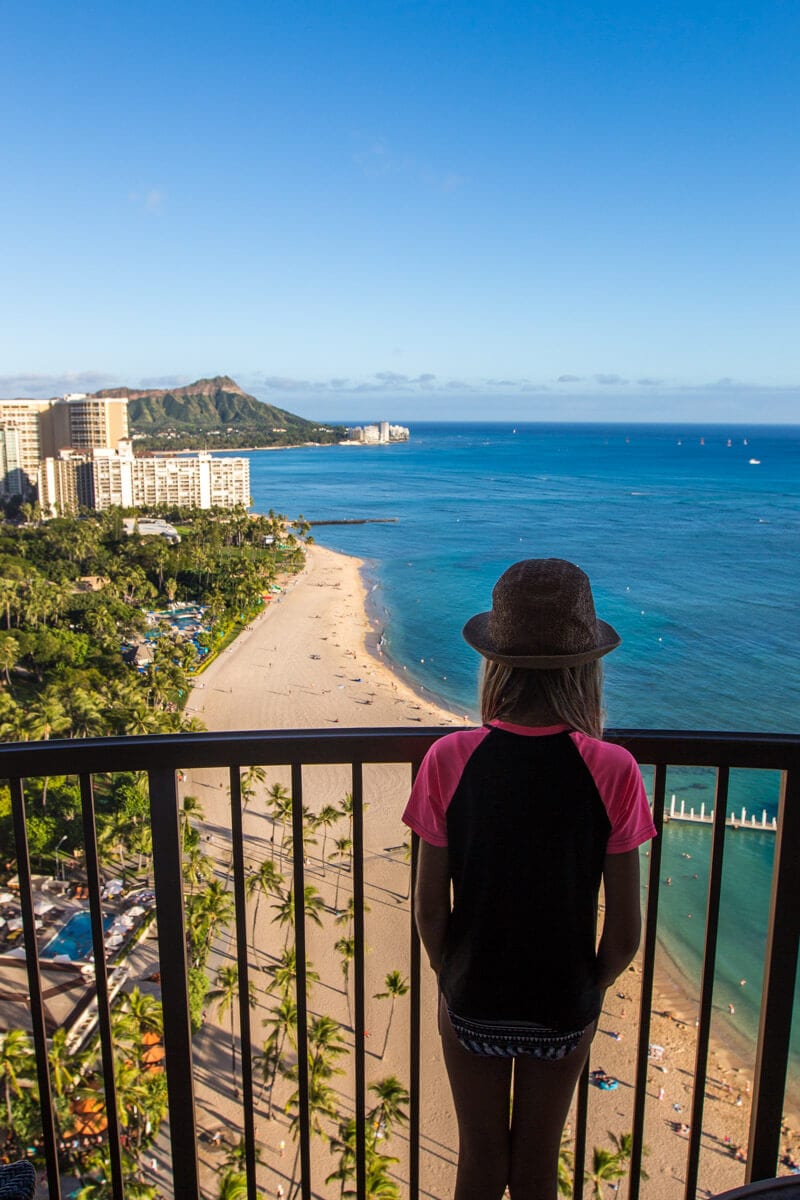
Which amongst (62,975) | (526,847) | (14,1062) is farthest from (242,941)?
→ (62,975)

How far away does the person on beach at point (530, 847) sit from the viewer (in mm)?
1240

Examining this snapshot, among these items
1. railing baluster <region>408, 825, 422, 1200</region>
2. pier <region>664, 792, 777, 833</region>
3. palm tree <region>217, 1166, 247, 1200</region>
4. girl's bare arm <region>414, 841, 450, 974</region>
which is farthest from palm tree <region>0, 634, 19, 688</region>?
girl's bare arm <region>414, 841, 450, 974</region>

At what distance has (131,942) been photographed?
1260 cm

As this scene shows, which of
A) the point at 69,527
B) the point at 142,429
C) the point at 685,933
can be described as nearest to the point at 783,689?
the point at 685,933

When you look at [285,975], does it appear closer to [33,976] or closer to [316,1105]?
[316,1105]

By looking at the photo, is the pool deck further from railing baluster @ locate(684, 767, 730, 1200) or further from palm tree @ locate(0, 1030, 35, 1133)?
railing baluster @ locate(684, 767, 730, 1200)

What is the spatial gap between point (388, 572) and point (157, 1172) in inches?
1568

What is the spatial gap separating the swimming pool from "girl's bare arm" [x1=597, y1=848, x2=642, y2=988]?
1233cm

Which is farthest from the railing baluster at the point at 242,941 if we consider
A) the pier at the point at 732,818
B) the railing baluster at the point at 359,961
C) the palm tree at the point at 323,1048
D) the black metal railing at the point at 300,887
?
the pier at the point at 732,818

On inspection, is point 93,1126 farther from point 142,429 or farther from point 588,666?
point 142,429

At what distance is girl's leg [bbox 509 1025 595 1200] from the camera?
1361mm

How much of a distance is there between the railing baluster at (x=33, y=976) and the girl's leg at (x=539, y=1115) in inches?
35.0

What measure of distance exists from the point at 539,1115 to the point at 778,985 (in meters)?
0.65

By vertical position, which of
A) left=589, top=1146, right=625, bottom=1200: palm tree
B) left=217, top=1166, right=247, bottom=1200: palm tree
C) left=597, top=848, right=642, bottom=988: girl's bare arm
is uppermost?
left=597, top=848, right=642, bottom=988: girl's bare arm
